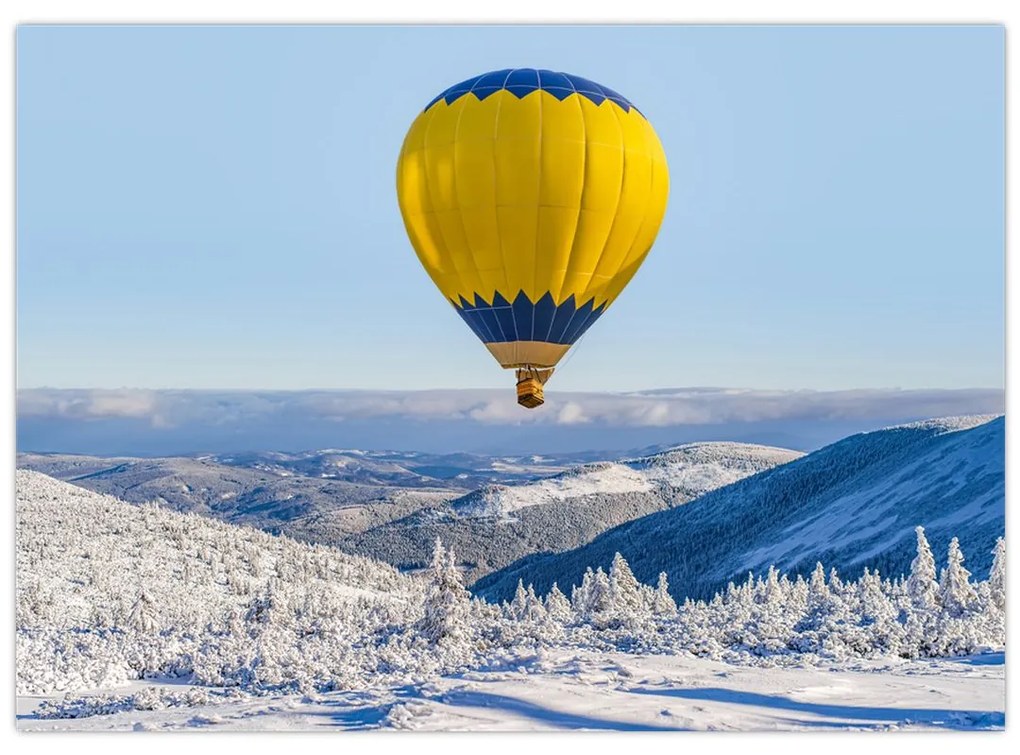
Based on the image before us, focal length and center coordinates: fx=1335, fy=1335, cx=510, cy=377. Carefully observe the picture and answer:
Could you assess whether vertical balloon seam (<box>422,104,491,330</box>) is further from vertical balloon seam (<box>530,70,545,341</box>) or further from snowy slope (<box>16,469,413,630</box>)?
snowy slope (<box>16,469,413,630</box>)

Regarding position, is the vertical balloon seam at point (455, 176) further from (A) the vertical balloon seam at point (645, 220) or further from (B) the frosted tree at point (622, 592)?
(B) the frosted tree at point (622, 592)

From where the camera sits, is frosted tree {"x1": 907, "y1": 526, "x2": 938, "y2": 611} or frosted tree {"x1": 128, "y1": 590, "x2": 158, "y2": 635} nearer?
frosted tree {"x1": 907, "y1": 526, "x2": 938, "y2": 611}

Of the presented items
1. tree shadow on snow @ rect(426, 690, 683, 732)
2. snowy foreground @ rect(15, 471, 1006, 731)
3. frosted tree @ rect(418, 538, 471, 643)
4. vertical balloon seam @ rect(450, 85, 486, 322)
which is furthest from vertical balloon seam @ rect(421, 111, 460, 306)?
frosted tree @ rect(418, 538, 471, 643)

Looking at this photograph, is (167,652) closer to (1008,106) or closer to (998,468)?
(1008,106)

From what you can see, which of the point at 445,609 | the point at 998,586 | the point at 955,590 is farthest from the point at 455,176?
the point at 998,586

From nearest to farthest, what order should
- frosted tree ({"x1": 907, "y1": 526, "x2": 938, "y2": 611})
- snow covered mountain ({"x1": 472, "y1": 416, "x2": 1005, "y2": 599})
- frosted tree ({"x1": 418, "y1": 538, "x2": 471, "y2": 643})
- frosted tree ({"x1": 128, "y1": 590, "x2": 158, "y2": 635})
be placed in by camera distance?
1. frosted tree ({"x1": 418, "y1": 538, "x2": 471, "y2": 643})
2. frosted tree ({"x1": 907, "y1": 526, "x2": 938, "y2": 611})
3. frosted tree ({"x1": 128, "y1": 590, "x2": 158, "y2": 635})
4. snow covered mountain ({"x1": 472, "y1": 416, "x2": 1005, "y2": 599})

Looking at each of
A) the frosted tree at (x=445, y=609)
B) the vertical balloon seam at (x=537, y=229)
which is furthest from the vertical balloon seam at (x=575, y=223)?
the frosted tree at (x=445, y=609)
